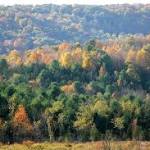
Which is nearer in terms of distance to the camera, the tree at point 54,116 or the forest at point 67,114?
the forest at point 67,114

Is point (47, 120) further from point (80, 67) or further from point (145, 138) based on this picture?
point (80, 67)

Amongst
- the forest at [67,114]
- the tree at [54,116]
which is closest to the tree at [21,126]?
the forest at [67,114]

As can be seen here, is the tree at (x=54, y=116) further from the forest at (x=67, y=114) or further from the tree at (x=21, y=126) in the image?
the tree at (x=21, y=126)

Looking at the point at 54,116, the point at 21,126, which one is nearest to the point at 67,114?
the point at 54,116

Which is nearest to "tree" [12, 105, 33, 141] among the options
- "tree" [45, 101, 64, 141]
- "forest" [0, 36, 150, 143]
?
"forest" [0, 36, 150, 143]

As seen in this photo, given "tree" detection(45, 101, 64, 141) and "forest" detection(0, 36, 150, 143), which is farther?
"tree" detection(45, 101, 64, 141)

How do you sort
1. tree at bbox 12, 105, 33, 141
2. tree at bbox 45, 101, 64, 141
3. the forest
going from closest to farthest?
tree at bbox 12, 105, 33, 141, the forest, tree at bbox 45, 101, 64, 141

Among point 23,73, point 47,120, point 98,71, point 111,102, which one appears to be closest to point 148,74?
point 98,71

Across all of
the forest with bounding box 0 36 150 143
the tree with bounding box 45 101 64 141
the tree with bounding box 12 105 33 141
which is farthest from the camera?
the tree with bounding box 45 101 64 141

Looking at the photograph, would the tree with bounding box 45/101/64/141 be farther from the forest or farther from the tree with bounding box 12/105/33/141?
the tree with bounding box 12/105/33/141

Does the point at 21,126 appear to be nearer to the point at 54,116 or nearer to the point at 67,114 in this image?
the point at 54,116

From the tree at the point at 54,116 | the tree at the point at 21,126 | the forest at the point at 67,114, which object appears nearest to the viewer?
the tree at the point at 21,126

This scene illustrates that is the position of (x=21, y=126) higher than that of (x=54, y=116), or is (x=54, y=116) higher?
(x=54, y=116)

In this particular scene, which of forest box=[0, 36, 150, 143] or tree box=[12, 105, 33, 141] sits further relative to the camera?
forest box=[0, 36, 150, 143]
